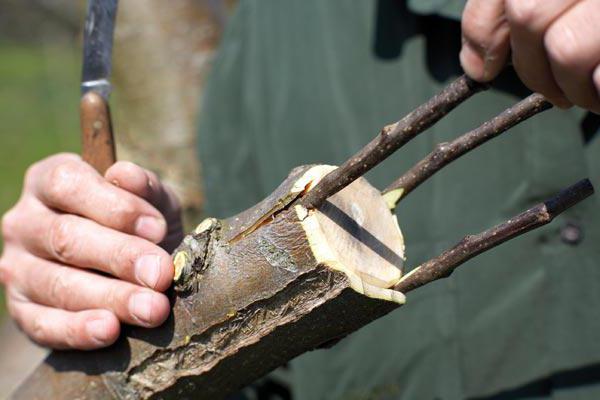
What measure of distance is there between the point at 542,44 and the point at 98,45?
0.79 meters

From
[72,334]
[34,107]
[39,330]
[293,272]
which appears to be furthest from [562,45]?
[34,107]

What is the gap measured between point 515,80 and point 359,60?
0.38 metres

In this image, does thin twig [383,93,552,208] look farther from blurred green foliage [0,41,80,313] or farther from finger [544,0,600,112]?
blurred green foliage [0,41,80,313]

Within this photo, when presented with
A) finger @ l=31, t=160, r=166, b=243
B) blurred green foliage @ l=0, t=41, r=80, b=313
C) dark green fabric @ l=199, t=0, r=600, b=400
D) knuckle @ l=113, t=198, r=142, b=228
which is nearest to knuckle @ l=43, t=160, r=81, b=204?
finger @ l=31, t=160, r=166, b=243

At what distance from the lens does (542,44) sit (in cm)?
87

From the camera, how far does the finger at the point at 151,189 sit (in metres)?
1.19

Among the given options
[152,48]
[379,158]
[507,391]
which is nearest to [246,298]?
[379,158]

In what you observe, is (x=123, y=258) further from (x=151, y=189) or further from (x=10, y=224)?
(x=10, y=224)

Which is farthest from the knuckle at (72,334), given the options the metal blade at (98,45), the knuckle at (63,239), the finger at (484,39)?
the finger at (484,39)

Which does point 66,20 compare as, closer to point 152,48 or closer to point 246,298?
point 152,48

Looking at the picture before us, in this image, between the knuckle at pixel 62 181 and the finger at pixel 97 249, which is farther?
the knuckle at pixel 62 181

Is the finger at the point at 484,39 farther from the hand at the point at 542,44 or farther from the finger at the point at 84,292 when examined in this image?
the finger at the point at 84,292

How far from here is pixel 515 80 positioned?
4.89ft

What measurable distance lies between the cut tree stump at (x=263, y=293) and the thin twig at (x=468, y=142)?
40mm
